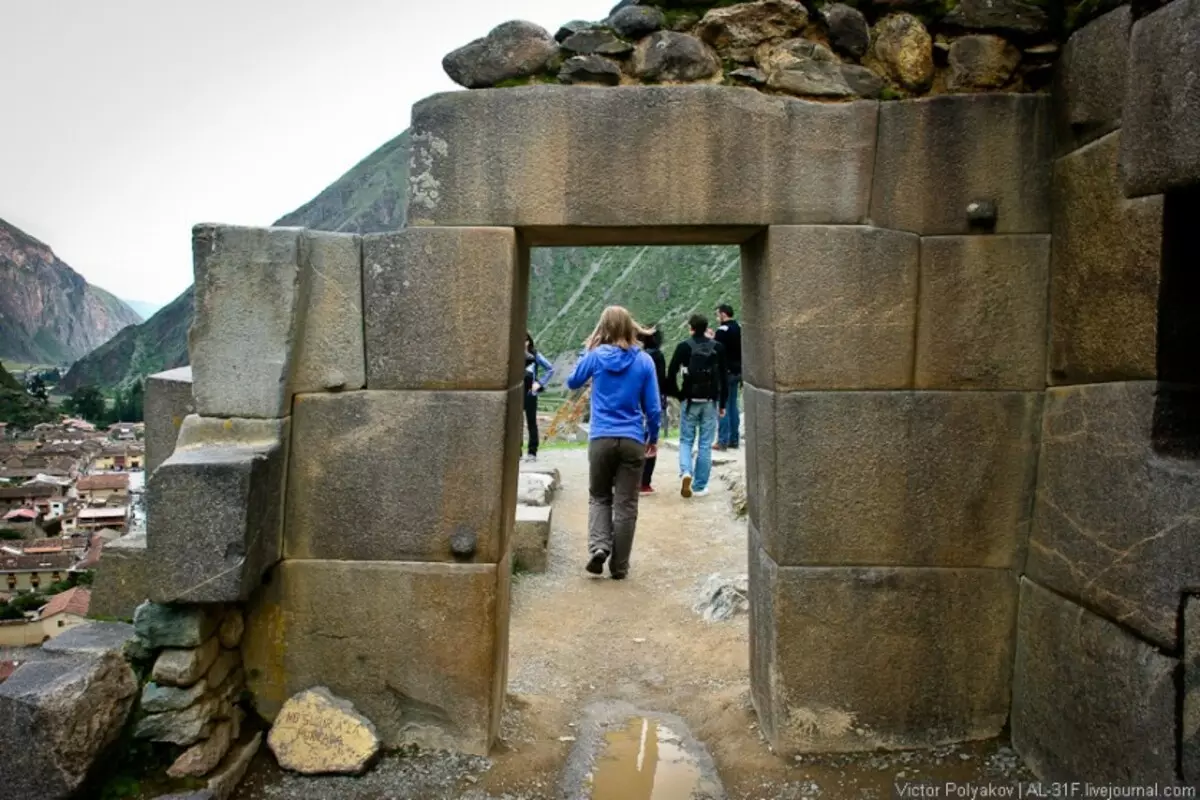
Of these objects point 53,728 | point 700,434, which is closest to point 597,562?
point 700,434

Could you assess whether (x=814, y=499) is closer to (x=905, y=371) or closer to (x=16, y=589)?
(x=905, y=371)

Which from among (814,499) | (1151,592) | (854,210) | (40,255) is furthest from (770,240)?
(40,255)

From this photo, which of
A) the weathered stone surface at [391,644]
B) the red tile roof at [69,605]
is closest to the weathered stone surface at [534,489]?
the red tile roof at [69,605]

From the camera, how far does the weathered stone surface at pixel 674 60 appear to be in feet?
10.7

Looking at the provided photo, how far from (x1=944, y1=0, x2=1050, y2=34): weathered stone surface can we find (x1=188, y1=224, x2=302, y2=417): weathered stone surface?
9.81 feet

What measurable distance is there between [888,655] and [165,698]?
3037mm

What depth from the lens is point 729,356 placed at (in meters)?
8.91

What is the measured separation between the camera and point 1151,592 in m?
2.47

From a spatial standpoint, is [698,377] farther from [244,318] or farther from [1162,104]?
[1162,104]

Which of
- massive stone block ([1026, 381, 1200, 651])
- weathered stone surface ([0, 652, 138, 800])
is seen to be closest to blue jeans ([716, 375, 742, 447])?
massive stone block ([1026, 381, 1200, 651])

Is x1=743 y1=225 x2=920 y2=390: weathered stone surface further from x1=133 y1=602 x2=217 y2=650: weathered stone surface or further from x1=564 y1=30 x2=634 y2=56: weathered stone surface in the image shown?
x1=133 y1=602 x2=217 y2=650: weathered stone surface

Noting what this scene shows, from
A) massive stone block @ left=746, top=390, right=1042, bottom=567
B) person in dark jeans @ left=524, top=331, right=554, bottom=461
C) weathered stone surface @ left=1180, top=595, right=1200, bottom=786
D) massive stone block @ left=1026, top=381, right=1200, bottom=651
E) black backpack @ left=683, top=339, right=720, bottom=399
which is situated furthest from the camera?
person in dark jeans @ left=524, top=331, right=554, bottom=461

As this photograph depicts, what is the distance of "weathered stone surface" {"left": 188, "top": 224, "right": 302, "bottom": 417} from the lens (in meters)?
3.28

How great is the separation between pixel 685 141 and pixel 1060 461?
2.03 meters
